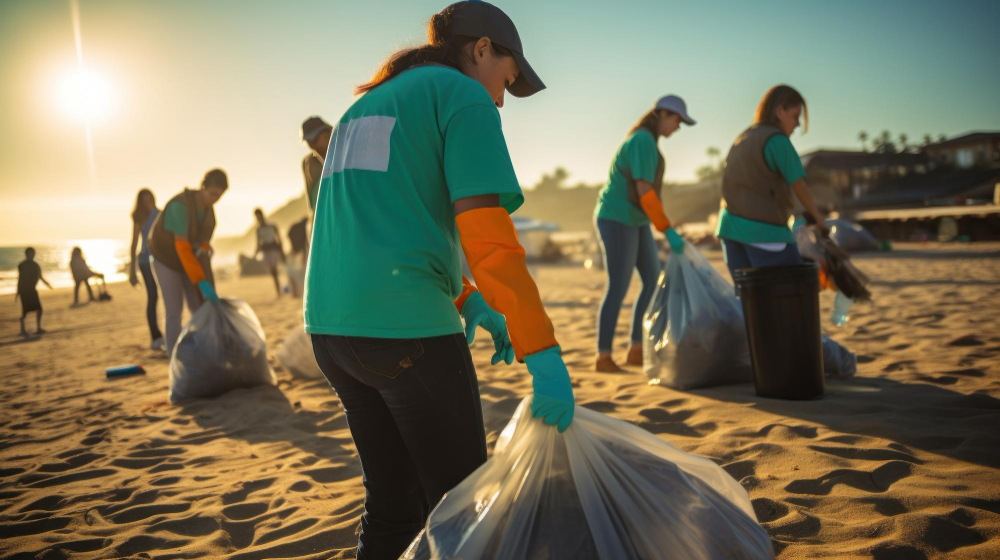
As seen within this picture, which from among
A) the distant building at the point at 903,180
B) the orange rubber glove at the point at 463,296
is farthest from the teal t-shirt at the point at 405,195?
the distant building at the point at 903,180

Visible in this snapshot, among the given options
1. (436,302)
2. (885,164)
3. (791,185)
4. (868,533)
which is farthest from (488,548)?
(885,164)

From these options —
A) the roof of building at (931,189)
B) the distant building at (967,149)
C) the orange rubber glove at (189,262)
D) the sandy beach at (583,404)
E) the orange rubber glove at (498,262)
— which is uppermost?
the distant building at (967,149)

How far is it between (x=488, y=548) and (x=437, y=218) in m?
0.65

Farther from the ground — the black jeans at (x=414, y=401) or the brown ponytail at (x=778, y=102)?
the brown ponytail at (x=778, y=102)

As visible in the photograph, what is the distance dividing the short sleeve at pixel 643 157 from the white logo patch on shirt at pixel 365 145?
2.86 m

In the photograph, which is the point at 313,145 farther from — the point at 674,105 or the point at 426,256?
the point at 426,256

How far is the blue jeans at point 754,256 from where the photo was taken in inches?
137

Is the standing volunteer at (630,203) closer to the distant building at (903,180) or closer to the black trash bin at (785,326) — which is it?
the black trash bin at (785,326)

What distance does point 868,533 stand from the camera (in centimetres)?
182

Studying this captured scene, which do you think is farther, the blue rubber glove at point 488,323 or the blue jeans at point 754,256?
the blue jeans at point 754,256

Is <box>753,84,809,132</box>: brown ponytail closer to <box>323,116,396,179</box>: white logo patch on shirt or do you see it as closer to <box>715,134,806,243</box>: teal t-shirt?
<box>715,134,806,243</box>: teal t-shirt

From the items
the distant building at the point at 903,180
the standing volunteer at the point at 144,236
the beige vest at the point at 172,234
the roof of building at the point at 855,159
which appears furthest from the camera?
the roof of building at the point at 855,159

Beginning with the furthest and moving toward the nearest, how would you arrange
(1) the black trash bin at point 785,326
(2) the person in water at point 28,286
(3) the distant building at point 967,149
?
(3) the distant building at point 967,149, (2) the person in water at point 28,286, (1) the black trash bin at point 785,326

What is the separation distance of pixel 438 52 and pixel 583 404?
2.40 metres
